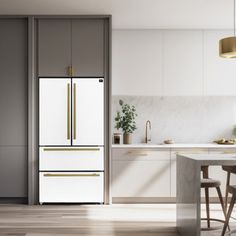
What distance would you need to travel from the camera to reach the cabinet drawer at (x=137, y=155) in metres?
5.72

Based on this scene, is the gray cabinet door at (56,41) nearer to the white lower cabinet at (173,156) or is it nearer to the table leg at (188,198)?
the white lower cabinet at (173,156)

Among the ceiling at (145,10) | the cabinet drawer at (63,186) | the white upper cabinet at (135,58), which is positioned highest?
the ceiling at (145,10)

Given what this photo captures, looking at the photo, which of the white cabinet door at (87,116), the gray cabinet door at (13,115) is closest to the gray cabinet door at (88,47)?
the white cabinet door at (87,116)

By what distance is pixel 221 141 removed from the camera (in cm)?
607

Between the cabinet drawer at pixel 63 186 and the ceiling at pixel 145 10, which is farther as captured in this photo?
the cabinet drawer at pixel 63 186

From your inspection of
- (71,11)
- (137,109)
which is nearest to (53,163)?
(137,109)

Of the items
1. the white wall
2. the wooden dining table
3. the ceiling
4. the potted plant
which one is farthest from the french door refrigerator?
the wooden dining table

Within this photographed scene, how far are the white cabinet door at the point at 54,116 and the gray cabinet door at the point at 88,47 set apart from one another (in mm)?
377

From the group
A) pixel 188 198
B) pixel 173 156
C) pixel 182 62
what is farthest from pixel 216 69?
pixel 188 198

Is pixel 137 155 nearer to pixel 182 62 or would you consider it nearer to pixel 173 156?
pixel 173 156

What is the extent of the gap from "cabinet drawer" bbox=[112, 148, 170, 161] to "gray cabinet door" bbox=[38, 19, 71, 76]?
1.43 meters

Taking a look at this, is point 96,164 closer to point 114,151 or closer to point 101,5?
point 114,151

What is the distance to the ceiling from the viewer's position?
197 inches

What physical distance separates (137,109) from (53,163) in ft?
5.53
